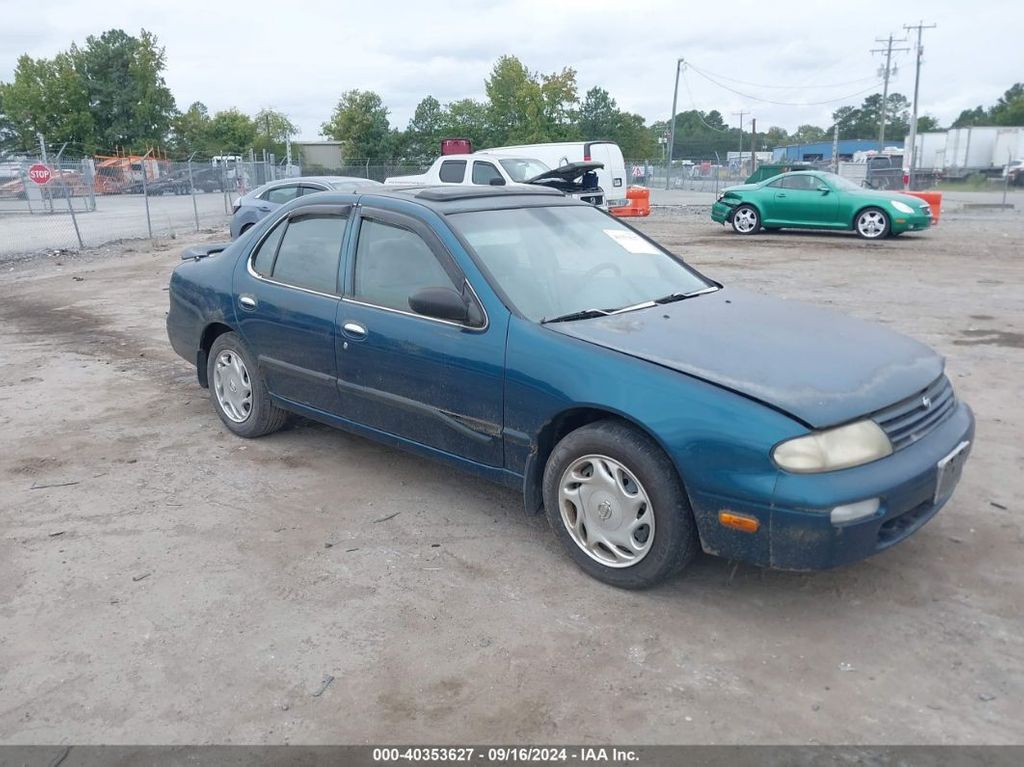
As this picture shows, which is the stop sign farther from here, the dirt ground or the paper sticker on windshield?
the paper sticker on windshield

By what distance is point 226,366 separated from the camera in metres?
5.63

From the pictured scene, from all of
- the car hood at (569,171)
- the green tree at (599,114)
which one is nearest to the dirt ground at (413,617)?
the car hood at (569,171)

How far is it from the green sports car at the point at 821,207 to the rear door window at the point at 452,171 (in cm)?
575

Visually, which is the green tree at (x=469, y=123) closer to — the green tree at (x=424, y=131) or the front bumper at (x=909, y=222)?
the green tree at (x=424, y=131)

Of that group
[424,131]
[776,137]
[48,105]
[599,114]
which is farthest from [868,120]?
[48,105]

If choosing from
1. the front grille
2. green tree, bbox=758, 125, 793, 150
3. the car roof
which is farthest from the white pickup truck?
green tree, bbox=758, 125, 793, 150

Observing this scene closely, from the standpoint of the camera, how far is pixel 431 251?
14.3 ft

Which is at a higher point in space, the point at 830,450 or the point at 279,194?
the point at 279,194

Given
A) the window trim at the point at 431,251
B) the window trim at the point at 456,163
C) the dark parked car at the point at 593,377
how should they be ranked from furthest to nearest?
the window trim at the point at 456,163, the window trim at the point at 431,251, the dark parked car at the point at 593,377

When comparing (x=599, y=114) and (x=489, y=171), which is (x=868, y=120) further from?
(x=489, y=171)

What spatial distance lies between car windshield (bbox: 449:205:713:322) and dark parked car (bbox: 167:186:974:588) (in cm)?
1

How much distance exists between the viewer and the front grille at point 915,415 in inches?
133

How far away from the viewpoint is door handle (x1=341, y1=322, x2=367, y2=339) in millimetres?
4527

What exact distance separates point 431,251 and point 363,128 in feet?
196
